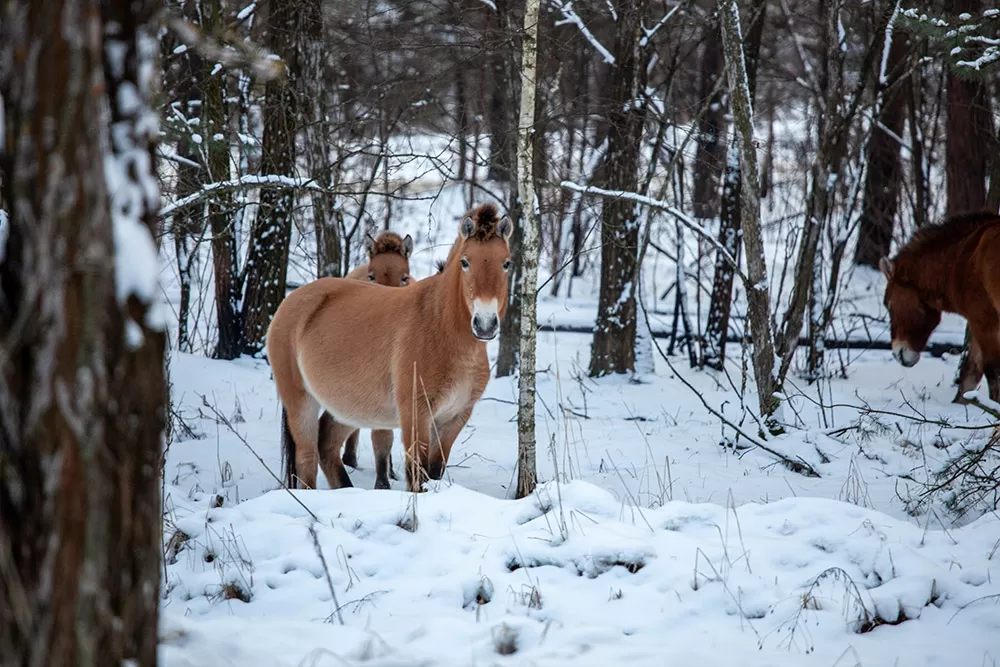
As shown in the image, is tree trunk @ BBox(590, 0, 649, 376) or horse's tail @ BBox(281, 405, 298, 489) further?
tree trunk @ BBox(590, 0, 649, 376)

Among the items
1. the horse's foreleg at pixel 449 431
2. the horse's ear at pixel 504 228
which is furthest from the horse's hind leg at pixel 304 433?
the horse's ear at pixel 504 228

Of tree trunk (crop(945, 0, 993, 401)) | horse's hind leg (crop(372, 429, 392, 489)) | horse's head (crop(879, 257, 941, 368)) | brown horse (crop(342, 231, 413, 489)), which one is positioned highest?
tree trunk (crop(945, 0, 993, 401))

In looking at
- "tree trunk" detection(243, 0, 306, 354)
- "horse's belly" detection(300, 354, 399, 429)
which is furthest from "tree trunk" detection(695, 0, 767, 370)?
"horse's belly" detection(300, 354, 399, 429)

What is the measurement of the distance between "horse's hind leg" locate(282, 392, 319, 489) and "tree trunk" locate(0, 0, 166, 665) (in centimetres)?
447

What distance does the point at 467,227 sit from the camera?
210 inches

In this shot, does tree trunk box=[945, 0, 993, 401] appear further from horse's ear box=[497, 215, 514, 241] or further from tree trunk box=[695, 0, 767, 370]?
horse's ear box=[497, 215, 514, 241]

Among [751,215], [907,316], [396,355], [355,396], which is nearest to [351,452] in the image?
[355,396]

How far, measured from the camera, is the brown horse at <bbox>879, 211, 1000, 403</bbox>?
8242 millimetres

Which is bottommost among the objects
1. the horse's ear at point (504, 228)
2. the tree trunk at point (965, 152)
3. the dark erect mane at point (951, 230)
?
the horse's ear at point (504, 228)

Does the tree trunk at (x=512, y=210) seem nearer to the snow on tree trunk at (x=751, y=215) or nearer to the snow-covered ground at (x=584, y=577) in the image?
the snow on tree trunk at (x=751, y=215)

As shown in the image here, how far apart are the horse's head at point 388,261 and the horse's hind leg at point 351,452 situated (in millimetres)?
1593

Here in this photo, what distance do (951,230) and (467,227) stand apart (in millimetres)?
6057

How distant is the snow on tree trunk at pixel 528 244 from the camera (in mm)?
5336

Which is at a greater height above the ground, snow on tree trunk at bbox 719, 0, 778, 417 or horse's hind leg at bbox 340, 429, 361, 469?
snow on tree trunk at bbox 719, 0, 778, 417
